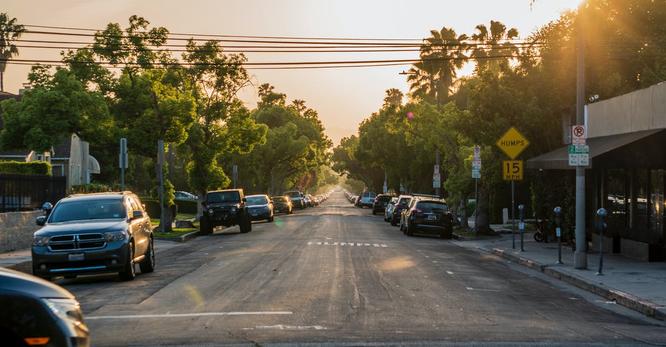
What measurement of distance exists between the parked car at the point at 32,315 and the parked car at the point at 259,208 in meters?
43.4

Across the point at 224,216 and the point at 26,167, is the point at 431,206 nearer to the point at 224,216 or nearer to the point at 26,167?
the point at 224,216

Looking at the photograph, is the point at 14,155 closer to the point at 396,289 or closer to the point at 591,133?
the point at 591,133

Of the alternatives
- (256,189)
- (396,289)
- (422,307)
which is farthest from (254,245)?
(256,189)

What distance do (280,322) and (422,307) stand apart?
107 inches

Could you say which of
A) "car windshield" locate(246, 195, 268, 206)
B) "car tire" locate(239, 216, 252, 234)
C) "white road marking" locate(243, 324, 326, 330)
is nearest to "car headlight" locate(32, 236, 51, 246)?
"white road marking" locate(243, 324, 326, 330)

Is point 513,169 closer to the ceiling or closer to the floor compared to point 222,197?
closer to the ceiling

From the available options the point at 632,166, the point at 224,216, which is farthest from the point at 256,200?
the point at 632,166

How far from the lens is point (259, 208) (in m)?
50.1

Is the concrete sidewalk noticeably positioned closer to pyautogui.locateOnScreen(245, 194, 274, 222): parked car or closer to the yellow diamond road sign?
the yellow diamond road sign

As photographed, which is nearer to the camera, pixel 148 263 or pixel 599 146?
pixel 148 263

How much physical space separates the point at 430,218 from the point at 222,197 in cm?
929

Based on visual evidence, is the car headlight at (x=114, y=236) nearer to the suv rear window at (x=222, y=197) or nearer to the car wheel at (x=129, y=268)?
the car wheel at (x=129, y=268)

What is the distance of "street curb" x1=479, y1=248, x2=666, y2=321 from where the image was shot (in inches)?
534

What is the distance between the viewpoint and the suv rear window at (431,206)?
37.8 meters
